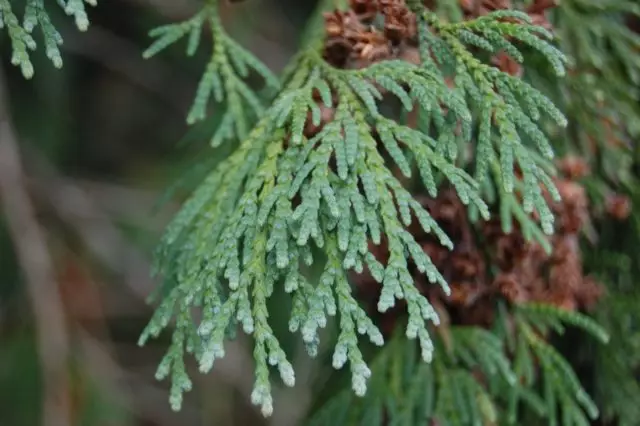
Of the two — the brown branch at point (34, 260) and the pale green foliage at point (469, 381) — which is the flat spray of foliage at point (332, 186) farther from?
the brown branch at point (34, 260)

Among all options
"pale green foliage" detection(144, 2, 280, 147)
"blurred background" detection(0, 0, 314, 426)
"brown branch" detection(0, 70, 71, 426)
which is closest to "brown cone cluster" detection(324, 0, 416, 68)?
"pale green foliage" detection(144, 2, 280, 147)

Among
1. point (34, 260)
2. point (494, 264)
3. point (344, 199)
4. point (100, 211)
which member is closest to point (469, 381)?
point (494, 264)

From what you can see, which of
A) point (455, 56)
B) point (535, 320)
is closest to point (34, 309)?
point (535, 320)

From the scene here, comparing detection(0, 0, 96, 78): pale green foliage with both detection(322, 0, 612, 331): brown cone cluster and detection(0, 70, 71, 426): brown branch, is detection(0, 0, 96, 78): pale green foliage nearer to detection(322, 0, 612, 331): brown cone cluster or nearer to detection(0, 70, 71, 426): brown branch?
detection(322, 0, 612, 331): brown cone cluster

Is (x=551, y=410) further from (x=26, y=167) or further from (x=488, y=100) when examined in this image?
(x=26, y=167)

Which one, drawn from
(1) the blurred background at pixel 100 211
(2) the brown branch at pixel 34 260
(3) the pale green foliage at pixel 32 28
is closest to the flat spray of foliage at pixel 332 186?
(3) the pale green foliage at pixel 32 28
